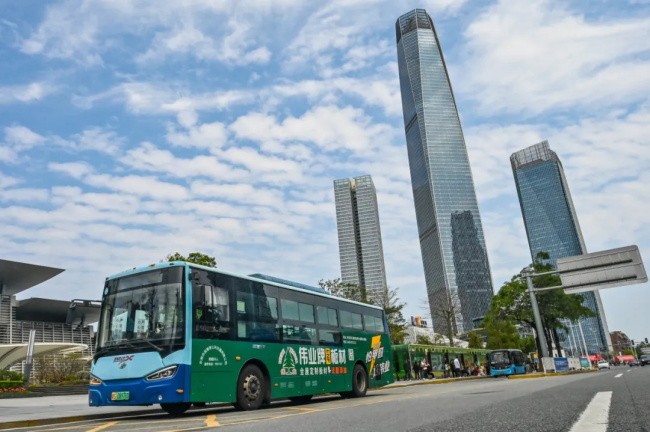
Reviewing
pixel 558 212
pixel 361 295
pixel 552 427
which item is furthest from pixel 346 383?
pixel 558 212

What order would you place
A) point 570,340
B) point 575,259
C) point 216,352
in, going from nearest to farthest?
point 216,352, point 575,259, point 570,340

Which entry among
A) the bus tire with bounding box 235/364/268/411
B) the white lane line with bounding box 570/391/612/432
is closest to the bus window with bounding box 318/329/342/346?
the bus tire with bounding box 235/364/268/411

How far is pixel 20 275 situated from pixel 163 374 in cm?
5834

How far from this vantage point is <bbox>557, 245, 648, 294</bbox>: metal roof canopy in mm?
25875

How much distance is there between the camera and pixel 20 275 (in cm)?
5831

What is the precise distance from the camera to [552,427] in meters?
3.74

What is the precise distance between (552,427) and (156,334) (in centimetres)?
804

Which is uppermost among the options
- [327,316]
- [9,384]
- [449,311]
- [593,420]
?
[449,311]

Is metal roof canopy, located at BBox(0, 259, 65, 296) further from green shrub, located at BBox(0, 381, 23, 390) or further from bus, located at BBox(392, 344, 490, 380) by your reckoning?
bus, located at BBox(392, 344, 490, 380)

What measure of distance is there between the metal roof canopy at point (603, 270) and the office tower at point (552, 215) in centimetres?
15303

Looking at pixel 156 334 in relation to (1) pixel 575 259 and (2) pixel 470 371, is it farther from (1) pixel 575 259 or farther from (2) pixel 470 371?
(2) pixel 470 371

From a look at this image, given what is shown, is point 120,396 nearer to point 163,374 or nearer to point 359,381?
point 163,374

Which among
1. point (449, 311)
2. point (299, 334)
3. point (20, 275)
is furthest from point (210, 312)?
point (20, 275)

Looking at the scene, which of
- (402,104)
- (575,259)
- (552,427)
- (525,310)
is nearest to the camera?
(552,427)
